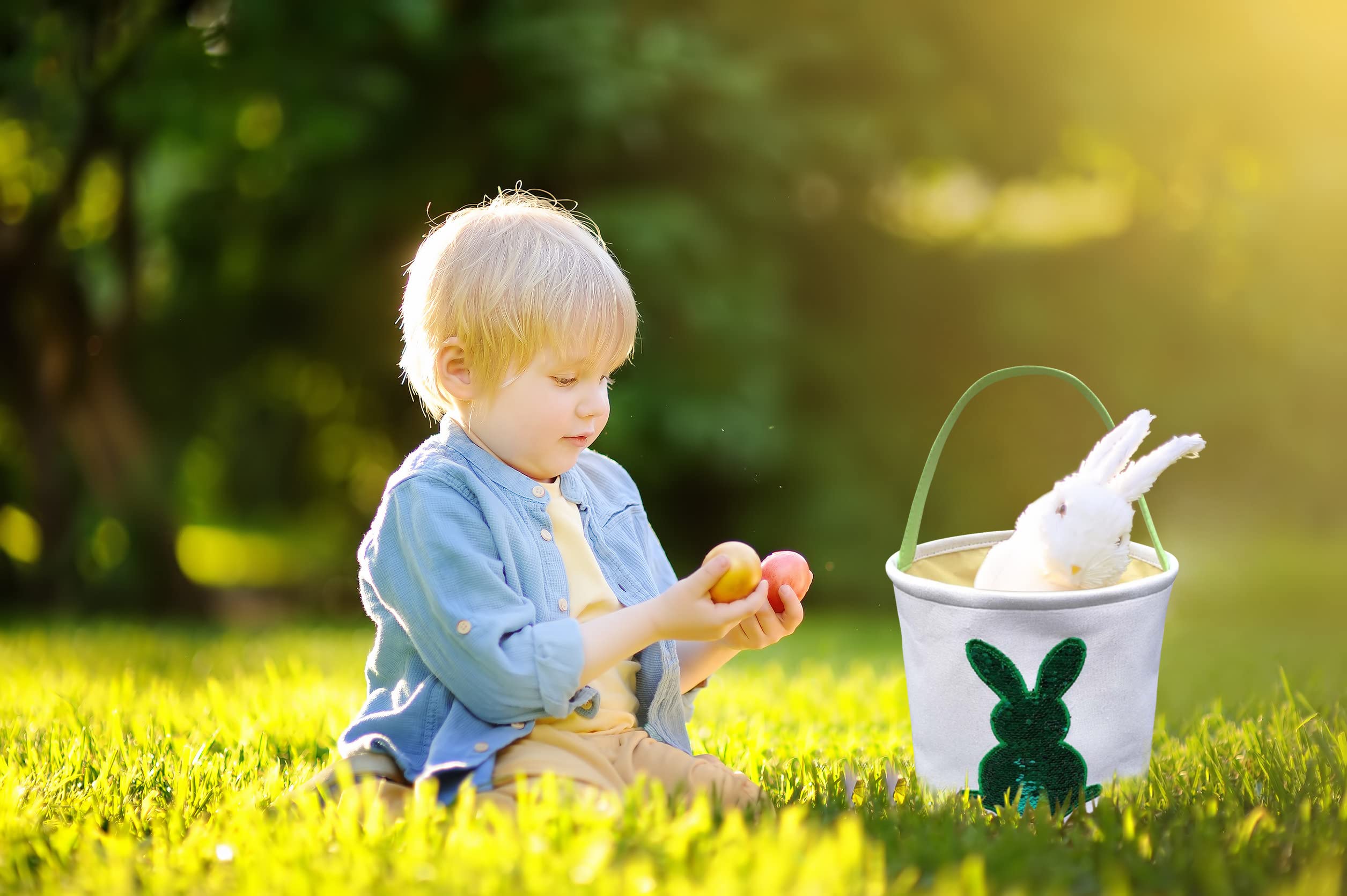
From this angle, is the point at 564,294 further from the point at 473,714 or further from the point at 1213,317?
the point at 1213,317

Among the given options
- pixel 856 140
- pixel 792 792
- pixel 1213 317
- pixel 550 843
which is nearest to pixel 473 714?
pixel 550 843

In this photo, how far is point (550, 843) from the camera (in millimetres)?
1722

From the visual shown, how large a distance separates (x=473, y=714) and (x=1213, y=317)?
760 centimetres

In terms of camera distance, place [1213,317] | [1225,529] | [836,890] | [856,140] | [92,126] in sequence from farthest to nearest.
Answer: [1225,529] → [1213,317] → [856,140] → [92,126] → [836,890]

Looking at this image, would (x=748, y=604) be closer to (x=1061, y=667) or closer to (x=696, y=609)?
(x=696, y=609)

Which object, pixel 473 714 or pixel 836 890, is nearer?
pixel 836 890

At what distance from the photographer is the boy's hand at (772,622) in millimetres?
2271

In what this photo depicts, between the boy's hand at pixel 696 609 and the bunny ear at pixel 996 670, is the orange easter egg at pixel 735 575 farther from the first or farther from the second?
the bunny ear at pixel 996 670

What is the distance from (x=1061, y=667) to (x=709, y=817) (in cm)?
70

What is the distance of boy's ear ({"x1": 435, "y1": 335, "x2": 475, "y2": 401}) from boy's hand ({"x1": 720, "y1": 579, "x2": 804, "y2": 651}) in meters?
0.67

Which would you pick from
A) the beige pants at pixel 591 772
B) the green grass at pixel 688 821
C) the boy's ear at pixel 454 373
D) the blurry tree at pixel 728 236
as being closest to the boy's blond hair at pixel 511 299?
the boy's ear at pixel 454 373

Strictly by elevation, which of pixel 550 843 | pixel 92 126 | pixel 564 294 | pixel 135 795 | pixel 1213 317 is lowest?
pixel 135 795

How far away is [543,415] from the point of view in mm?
2168

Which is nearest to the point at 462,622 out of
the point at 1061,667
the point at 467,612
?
the point at 467,612
